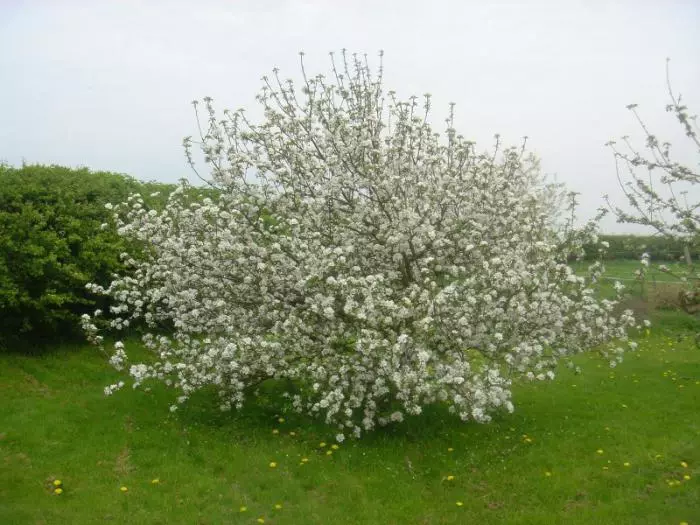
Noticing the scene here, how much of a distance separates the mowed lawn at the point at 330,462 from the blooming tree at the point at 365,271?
67 cm

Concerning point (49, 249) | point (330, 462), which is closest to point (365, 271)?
point (330, 462)

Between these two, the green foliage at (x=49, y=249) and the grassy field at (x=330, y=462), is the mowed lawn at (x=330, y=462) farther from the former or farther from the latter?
the green foliage at (x=49, y=249)

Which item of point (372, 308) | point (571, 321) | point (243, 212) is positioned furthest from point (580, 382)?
point (243, 212)

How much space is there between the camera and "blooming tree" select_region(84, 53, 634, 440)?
788 centimetres

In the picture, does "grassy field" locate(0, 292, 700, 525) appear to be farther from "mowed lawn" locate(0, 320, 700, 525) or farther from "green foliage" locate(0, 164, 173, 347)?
"green foliage" locate(0, 164, 173, 347)

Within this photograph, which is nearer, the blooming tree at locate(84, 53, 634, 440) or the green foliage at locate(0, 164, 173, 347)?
the blooming tree at locate(84, 53, 634, 440)

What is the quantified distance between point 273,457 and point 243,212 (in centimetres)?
332

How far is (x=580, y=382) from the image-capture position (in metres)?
12.0

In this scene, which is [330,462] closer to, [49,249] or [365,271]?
[365,271]

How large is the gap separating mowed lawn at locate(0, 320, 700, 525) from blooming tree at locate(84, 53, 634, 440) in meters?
0.67

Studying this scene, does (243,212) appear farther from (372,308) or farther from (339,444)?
(339,444)

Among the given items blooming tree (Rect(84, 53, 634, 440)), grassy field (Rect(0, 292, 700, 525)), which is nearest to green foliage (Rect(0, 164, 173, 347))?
grassy field (Rect(0, 292, 700, 525))

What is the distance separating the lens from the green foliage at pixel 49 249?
10.7 meters

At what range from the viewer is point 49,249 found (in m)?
10.9
